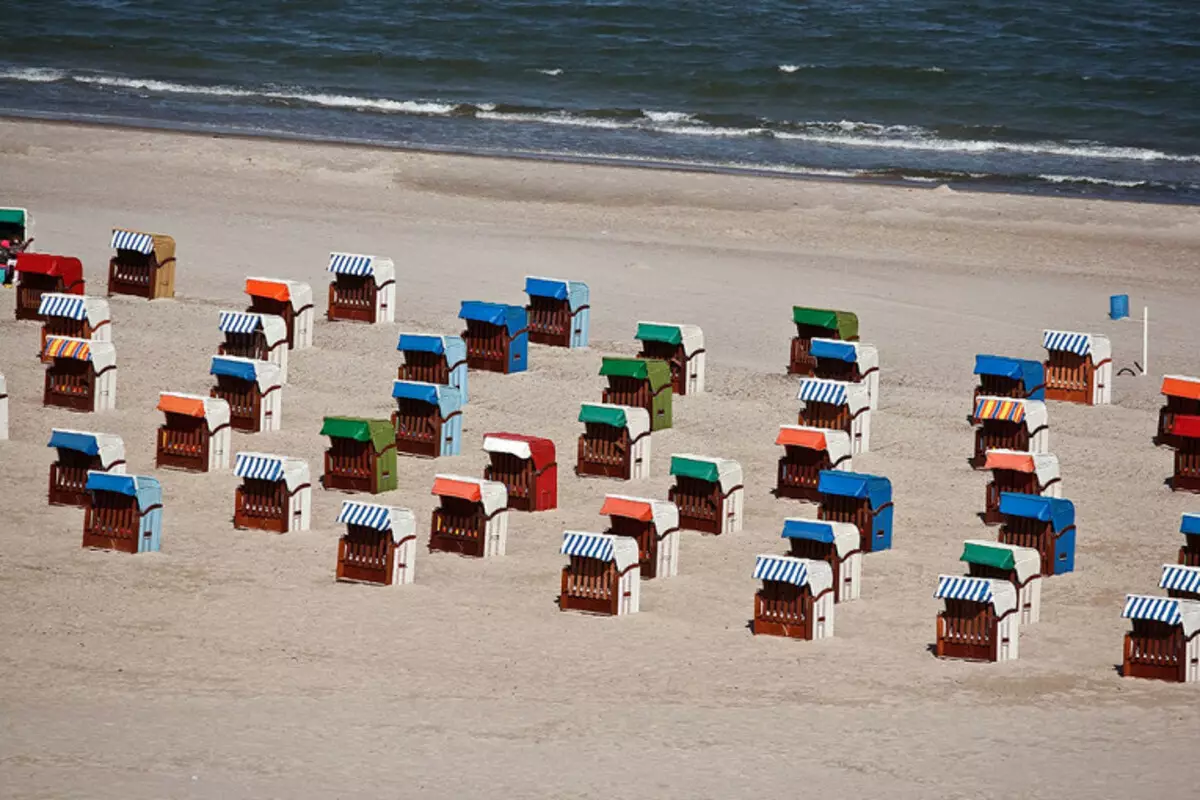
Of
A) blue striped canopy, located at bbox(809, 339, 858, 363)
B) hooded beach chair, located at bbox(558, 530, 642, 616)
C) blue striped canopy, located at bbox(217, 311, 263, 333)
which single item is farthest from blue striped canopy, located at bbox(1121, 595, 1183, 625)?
blue striped canopy, located at bbox(217, 311, 263, 333)

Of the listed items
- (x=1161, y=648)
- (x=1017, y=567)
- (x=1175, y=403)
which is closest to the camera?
(x=1161, y=648)

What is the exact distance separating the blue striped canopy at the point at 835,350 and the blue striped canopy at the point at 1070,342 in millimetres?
2558

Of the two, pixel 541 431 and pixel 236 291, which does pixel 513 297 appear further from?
pixel 541 431

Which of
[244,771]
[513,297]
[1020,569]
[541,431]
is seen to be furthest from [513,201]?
[244,771]

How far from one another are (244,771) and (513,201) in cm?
2332

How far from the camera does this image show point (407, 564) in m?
19.9

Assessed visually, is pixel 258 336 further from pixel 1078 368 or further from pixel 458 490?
pixel 1078 368

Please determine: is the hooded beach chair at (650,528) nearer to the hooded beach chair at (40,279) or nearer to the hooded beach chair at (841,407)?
the hooded beach chair at (841,407)

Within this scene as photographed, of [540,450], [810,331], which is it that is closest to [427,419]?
[540,450]

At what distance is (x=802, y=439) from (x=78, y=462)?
7.26 metres

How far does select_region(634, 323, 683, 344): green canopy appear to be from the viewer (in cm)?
2595

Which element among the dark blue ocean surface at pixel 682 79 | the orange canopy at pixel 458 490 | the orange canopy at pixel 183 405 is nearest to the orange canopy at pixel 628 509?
the orange canopy at pixel 458 490

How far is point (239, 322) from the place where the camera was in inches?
1039

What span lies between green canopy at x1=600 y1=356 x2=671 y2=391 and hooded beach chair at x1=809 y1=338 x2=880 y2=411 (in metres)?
2.10
